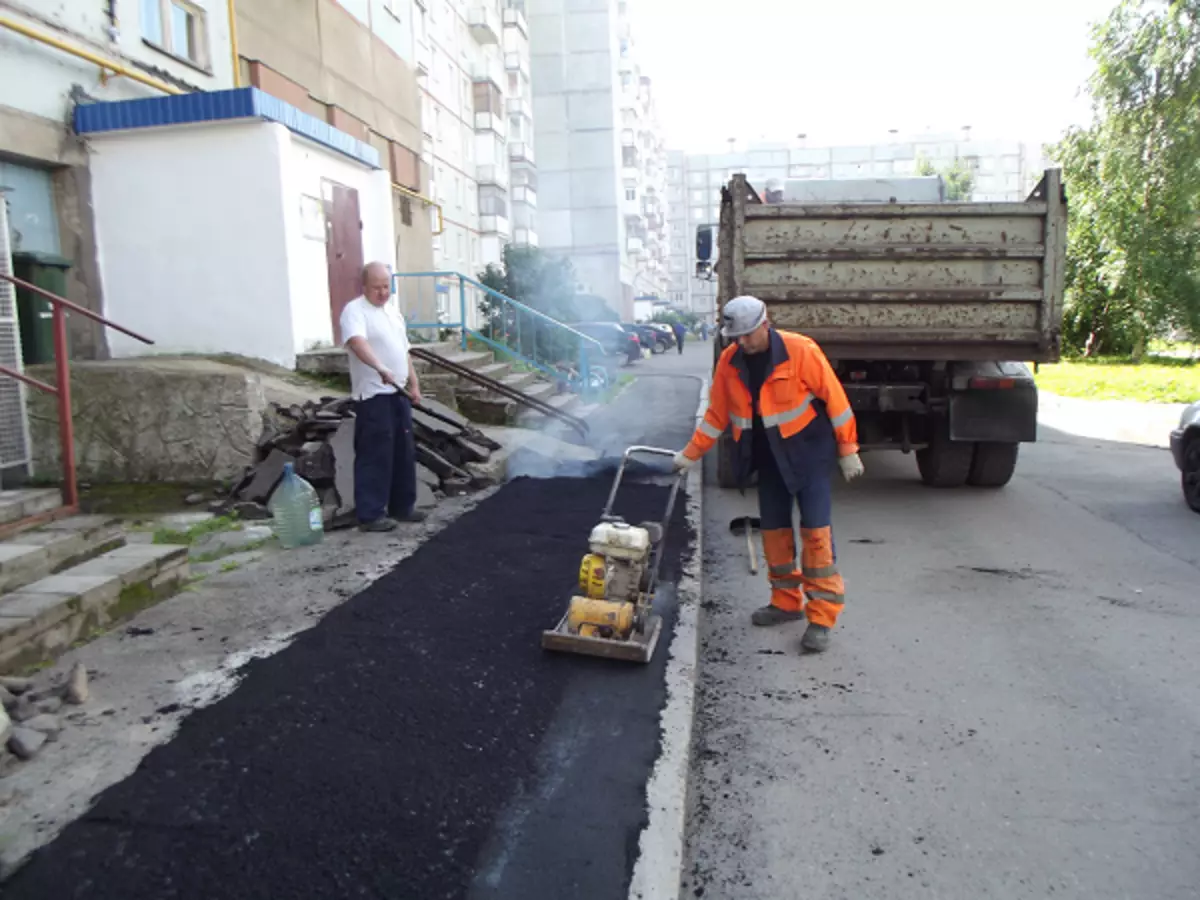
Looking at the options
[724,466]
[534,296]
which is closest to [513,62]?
[534,296]

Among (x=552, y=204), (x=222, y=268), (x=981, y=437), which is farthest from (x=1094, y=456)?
(x=552, y=204)

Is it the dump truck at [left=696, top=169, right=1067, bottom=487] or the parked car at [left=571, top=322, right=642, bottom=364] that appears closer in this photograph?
the dump truck at [left=696, top=169, right=1067, bottom=487]

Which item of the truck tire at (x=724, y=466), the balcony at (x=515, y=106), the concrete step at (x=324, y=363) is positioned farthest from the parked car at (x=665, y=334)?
the truck tire at (x=724, y=466)

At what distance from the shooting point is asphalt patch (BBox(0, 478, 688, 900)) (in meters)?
2.34

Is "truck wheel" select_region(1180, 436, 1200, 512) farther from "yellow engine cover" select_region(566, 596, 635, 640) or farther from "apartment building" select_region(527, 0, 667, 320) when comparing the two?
"apartment building" select_region(527, 0, 667, 320)

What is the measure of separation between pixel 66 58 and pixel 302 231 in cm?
256

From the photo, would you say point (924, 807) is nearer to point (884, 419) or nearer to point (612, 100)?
point (884, 419)

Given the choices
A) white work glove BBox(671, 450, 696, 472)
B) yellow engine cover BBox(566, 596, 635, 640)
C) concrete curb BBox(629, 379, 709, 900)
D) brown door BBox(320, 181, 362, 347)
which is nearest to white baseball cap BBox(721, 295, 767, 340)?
white work glove BBox(671, 450, 696, 472)

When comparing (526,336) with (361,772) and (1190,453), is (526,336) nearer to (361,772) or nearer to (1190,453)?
(1190,453)

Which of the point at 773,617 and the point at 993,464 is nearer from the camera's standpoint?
the point at 773,617

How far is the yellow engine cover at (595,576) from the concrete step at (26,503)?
3322 millimetres

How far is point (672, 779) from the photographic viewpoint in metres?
2.93

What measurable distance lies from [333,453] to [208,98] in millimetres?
4543

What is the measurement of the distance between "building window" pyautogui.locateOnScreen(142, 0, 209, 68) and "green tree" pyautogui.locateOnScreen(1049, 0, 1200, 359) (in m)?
20.7
